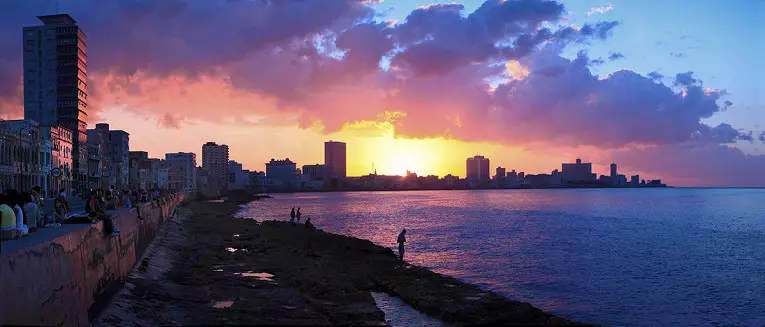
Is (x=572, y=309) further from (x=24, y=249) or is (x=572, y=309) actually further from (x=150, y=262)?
(x=24, y=249)

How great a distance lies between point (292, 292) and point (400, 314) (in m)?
4.66

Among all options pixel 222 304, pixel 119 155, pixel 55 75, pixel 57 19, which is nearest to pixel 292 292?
pixel 222 304

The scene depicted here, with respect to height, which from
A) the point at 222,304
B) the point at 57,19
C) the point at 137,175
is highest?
the point at 57,19

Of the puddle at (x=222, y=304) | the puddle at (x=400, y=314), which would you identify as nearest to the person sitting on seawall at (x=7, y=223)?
the puddle at (x=222, y=304)

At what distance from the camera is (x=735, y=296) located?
→ 29406 mm

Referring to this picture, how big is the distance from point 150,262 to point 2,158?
52.2m

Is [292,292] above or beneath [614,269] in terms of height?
above

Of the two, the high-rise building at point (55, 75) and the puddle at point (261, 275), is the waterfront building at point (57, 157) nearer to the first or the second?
the high-rise building at point (55, 75)

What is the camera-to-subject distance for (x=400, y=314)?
73.8 ft

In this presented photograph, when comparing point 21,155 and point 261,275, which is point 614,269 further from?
point 21,155

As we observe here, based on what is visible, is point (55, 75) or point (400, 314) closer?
point (400, 314)

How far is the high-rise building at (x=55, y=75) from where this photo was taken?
396 ft

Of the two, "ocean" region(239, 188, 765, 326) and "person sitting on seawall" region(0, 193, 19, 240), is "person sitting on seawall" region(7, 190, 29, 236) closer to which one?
"person sitting on seawall" region(0, 193, 19, 240)

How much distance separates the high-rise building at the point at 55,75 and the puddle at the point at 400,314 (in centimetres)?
11347
